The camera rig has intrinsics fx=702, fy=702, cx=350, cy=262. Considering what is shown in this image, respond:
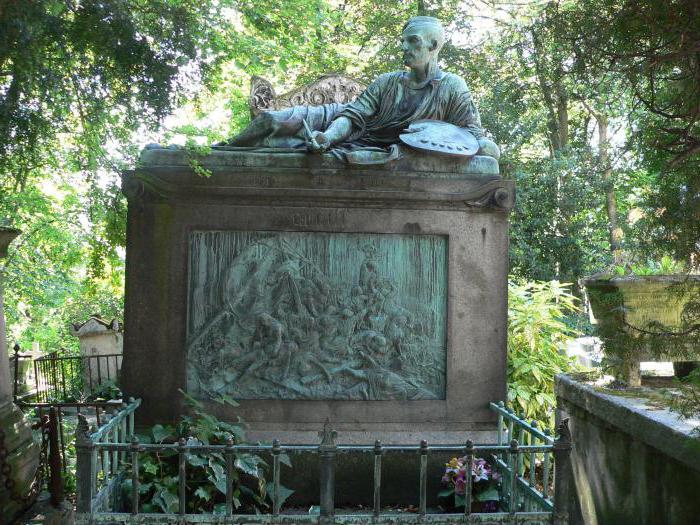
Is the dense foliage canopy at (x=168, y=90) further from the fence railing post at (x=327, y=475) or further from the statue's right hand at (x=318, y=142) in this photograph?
the fence railing post at (x=327, y=475)

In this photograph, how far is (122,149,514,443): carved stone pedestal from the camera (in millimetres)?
5863

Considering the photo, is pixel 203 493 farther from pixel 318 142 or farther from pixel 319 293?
pixel 318 142

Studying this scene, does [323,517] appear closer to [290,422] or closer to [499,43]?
[290,422]

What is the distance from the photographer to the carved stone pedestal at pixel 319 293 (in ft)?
19.2

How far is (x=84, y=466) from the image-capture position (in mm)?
4500

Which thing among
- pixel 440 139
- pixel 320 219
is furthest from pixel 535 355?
pixel 320 219

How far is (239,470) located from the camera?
17.7 ft

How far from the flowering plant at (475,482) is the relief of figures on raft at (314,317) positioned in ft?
2.21

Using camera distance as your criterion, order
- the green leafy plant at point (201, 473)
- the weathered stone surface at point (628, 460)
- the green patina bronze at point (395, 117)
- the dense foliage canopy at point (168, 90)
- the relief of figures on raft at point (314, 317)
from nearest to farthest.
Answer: the dense foliage canopy at point (168, 90) < the weathered stone surface at point (628, 460) < the green leafy plant at point (201, 473) < the relief of figures on raft at point (314, 317) < the green patina bronze at point (395, 117)

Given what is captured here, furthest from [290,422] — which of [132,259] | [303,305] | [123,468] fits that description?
[132,259]

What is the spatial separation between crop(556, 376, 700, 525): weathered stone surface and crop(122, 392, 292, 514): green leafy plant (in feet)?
7.36

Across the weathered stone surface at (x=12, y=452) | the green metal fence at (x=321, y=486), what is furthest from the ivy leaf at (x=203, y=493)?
the weathered stone surface at (x=12, y=452)

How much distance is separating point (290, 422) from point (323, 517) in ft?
4.71

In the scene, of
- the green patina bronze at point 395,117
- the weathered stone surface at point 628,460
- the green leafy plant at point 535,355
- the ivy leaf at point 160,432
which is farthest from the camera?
the green leafy plant at point 535,355
